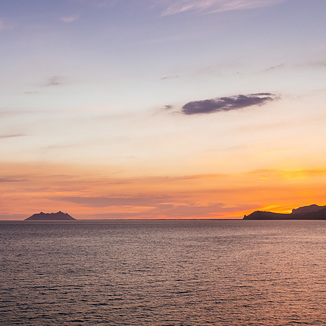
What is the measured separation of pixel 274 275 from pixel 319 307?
25.0m

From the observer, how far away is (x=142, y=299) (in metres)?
51.7

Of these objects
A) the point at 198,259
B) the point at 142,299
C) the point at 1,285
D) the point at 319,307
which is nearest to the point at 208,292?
the point at 142,299

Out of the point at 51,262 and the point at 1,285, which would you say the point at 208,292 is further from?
the point at 51,262

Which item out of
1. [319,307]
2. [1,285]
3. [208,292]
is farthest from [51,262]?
[319,307]

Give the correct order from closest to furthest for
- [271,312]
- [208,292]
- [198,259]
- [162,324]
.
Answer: [162,324] < [271,312] < [208,292] < [198,259]

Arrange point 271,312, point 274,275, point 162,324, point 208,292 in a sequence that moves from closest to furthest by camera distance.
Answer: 1. point 162,324
2. point 271,312
3. point 208,292
4. point 274,275

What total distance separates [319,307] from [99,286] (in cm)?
3070

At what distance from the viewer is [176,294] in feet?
179

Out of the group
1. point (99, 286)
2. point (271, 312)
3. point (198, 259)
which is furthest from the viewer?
point (198, 259)

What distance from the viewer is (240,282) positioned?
2534 inches

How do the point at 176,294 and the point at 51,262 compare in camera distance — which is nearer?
the point at 176,294

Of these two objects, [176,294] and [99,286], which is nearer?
[176,294]

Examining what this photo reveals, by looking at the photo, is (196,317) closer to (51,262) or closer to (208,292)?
(208,292)

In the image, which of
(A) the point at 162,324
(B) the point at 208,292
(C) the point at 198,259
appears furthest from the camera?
(C) the point at 198,259
